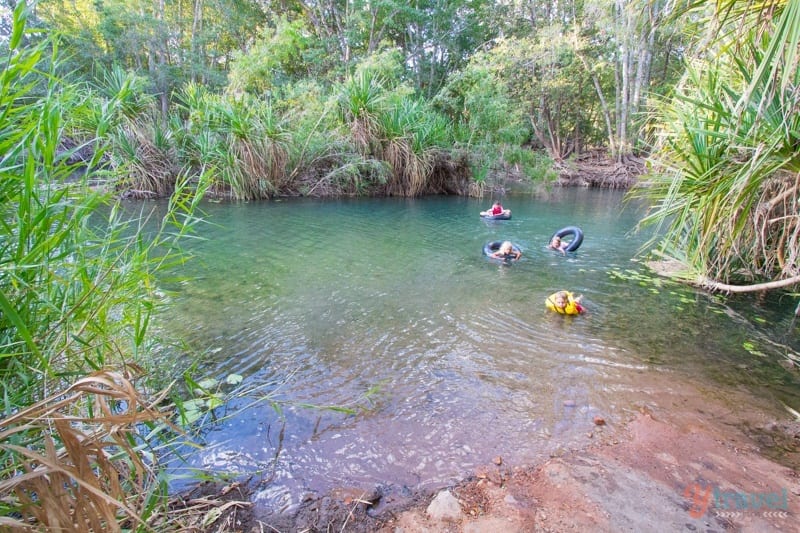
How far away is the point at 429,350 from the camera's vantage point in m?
4.14

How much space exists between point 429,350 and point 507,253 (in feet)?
12.7

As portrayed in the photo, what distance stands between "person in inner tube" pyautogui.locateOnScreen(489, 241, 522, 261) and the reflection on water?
31cm

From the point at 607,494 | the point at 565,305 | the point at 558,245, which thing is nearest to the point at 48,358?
the point at 607,494

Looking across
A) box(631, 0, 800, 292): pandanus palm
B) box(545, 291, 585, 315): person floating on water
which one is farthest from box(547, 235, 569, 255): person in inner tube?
box(545, 291, 585, 315): person floating on water

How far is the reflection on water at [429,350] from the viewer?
273 cm

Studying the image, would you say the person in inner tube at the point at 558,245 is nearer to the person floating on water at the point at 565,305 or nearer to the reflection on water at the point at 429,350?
the reflection on water at the point at 429,350

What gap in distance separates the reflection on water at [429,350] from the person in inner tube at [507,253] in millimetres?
312

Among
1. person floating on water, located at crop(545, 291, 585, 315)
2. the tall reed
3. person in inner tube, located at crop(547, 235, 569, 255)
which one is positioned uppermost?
the tall reed

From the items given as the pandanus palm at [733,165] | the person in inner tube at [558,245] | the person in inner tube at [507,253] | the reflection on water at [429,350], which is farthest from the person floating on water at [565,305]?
the person in inner tube at [558,245]

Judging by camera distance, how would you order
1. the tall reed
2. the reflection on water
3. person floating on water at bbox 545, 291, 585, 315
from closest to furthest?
the tall reed
the reflection on water
person floating on water at bbox 545, 291, 585, 315

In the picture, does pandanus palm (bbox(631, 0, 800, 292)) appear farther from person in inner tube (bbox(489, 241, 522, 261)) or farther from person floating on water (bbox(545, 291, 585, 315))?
person in inner tube (bbox(489, 241, 522, 261))

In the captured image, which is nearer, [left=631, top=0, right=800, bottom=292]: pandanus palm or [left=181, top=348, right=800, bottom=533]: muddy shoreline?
[left=181, top=348, right=800, bottom=533]: muddy shoreline

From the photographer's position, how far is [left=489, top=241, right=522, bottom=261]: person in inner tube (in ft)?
24.5

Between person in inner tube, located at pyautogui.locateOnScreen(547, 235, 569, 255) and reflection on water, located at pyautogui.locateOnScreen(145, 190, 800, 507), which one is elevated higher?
reflection on water, located at pyautogui.locateOnScreen(145, 190, 800, 507)
